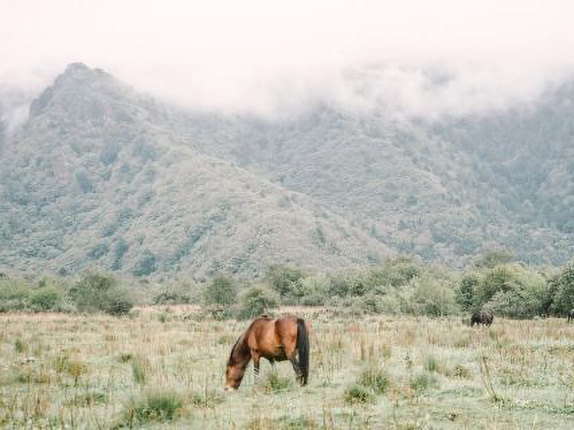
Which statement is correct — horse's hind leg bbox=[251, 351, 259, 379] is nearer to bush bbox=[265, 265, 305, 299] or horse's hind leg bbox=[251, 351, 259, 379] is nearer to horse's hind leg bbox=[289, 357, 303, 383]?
horse's hind leg bbox=[289, 357, 303, 383]

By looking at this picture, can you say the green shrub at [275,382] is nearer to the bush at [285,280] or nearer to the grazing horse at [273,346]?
the grazing horse at [273,346]

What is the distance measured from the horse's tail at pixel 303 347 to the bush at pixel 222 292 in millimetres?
40855

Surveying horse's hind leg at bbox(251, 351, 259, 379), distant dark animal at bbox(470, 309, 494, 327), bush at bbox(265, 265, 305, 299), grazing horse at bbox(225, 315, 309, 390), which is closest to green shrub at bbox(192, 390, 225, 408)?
grazing horse at bbox(225, 315, 309, 390)

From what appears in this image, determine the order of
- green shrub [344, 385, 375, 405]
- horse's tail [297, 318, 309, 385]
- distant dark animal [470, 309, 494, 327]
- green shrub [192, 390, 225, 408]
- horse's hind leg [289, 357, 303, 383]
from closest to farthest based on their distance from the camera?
green shrub [344, 385, 375, 405]
green shrub [192, 390, 225, 408]
horse's tail [297, 318, 309, 385]
horse's hind leg [289, 357, 303, 383]
distant dark animal [470, 309, 494, 327]

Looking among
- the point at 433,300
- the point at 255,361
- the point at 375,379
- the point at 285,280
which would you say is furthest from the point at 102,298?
the point at 375,379

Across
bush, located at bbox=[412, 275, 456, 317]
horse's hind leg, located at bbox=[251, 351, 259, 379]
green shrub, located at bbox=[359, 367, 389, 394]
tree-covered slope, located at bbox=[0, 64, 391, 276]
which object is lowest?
bush, located at bbox=[412, 275, 456, 317]

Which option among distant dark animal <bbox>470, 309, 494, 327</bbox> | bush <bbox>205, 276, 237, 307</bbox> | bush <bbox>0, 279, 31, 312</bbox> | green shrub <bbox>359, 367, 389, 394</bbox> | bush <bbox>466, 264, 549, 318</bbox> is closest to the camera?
green shrub <bbox>359, 367, 389, 394</bbox>

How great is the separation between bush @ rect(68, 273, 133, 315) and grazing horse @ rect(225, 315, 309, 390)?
38.2m

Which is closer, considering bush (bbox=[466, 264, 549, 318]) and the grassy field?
the grassy field

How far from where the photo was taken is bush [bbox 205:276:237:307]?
1986 inches

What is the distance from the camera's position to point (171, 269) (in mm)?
140875

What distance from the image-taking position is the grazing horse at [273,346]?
9.68 meters

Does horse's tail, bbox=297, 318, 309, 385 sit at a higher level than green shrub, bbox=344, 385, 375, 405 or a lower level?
higher

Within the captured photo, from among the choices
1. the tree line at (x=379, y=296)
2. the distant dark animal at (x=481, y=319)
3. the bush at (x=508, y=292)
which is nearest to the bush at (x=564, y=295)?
the tree line at (x=379, y=296)
